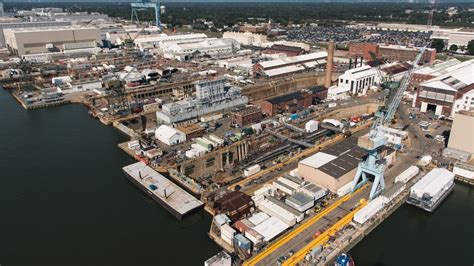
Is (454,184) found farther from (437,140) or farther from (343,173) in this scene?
(343,173)

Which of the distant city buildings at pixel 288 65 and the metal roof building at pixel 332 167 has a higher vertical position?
the distant city buildings at pixel 288 65

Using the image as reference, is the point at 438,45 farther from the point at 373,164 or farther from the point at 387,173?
the point at 373,164

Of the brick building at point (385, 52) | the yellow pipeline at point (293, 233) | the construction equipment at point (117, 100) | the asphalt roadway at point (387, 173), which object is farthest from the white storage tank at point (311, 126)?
the brick building at point (385, 52)

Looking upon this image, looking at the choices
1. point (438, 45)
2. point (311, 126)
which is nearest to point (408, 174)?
point (311, 126)

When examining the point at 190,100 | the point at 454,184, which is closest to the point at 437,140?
the point at 454,184

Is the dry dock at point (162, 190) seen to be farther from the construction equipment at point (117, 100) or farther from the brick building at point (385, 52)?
the brick building at point (385, 52)

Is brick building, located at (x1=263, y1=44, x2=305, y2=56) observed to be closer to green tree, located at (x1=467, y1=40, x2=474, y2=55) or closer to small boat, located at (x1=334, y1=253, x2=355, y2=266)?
green tree, located at (x1=467, y1=40, x2=474, y2=55)
